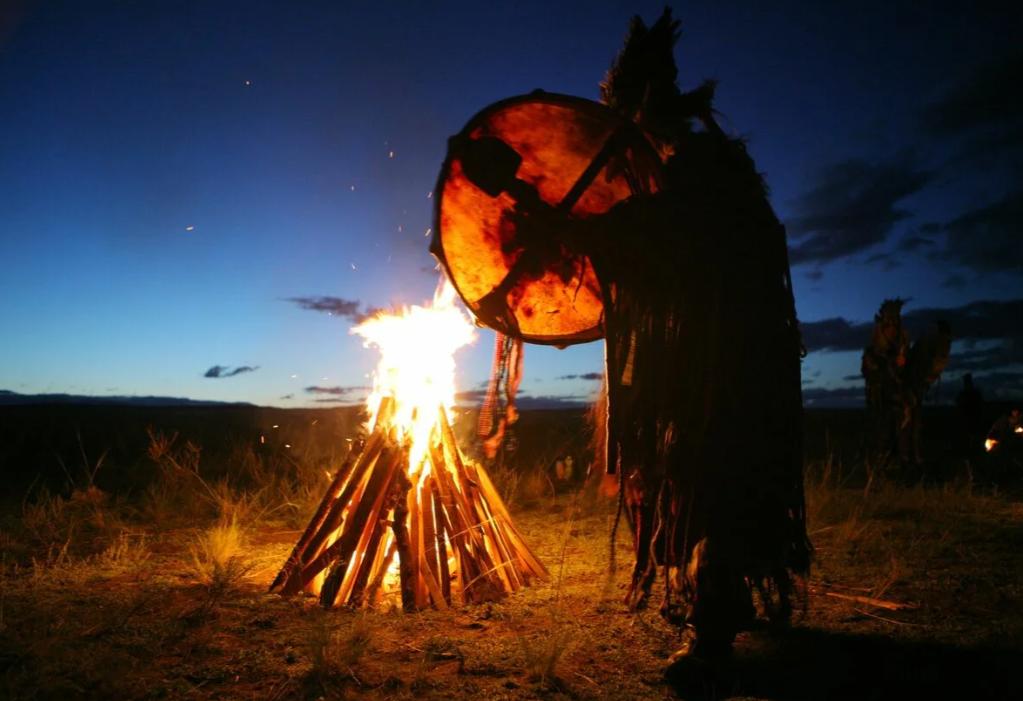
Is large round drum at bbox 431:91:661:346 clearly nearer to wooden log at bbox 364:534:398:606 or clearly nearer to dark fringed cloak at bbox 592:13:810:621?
dark fringed cloak at bbox 592:13:810:621

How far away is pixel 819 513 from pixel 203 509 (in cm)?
593

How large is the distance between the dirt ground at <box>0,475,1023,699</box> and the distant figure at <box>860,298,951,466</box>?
4514mm

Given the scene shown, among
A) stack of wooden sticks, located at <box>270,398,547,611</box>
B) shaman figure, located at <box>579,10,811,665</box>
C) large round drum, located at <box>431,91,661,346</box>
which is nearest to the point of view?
shaman figure, located at <box>579,10,811,665</box>

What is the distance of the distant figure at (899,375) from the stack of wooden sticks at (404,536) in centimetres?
695

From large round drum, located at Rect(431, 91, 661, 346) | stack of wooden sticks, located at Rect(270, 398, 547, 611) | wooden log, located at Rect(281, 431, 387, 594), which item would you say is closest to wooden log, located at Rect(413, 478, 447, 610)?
stack of wooden sticks, located at Rect(270, 398, 547, 611)

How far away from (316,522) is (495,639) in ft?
4.72

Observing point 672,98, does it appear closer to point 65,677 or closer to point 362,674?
point 362,674

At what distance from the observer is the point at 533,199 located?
286 centimetres

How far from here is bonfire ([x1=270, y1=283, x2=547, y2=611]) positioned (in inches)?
146

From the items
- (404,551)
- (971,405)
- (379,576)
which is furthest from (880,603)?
(971,405)

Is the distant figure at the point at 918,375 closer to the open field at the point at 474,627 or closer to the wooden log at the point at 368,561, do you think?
the open field at the point at 474,627

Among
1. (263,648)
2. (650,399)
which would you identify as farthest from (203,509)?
(650,399)

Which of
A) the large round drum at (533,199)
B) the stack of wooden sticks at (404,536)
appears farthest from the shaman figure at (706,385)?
the stack of wooden sticks at (404,536)

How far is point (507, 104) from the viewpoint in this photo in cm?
268
